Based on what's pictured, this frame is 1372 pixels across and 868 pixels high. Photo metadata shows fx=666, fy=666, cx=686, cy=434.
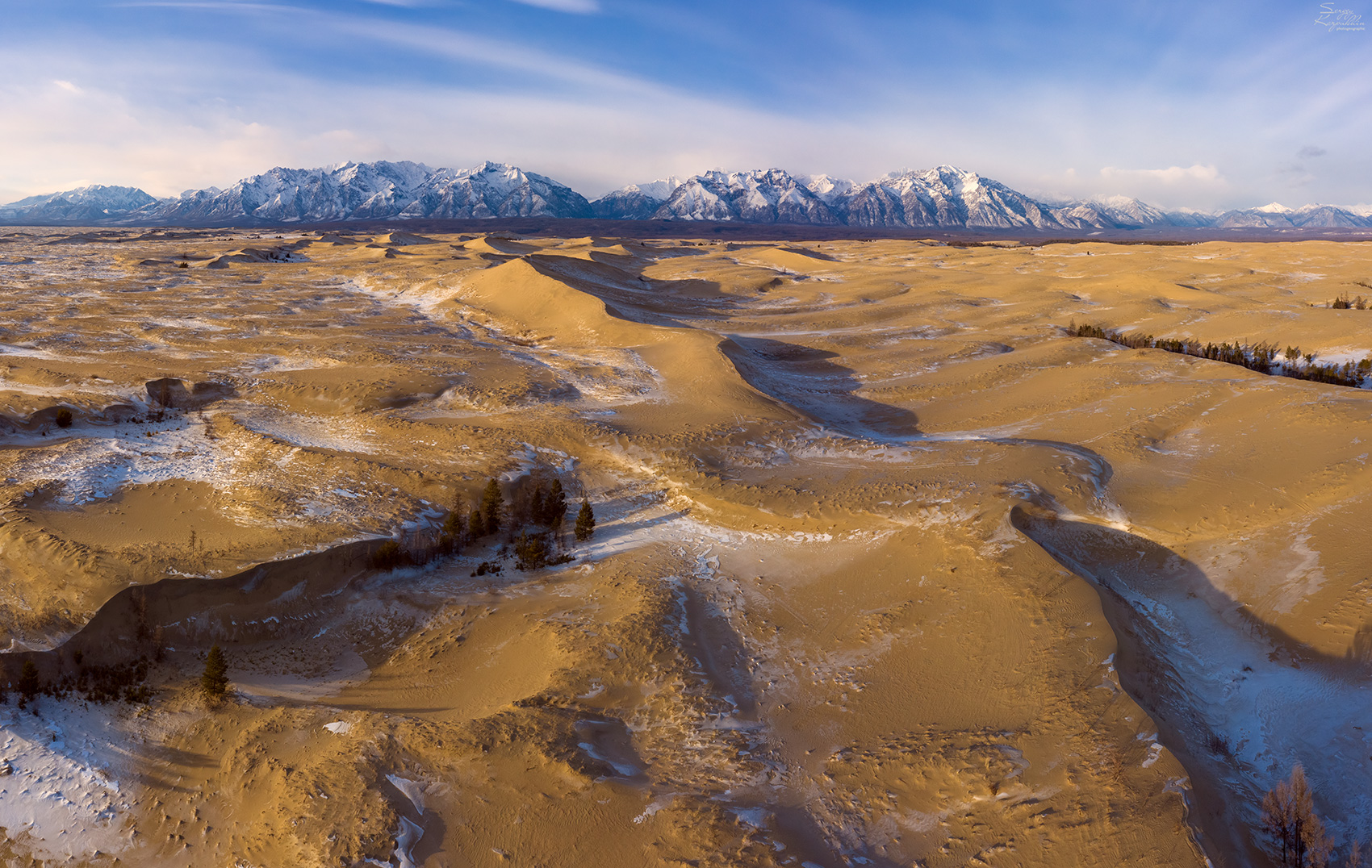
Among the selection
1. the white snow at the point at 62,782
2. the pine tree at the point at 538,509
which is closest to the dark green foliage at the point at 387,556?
the pine tree at the point at 538,509

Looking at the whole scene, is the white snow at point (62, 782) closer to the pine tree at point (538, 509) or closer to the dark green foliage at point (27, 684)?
the dark green foliage at point (27, 684)

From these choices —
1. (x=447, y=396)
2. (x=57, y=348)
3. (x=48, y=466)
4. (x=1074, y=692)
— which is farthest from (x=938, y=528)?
(x=57, y=348)

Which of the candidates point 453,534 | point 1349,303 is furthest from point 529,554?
point 1349,303

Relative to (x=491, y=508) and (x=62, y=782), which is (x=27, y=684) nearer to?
(x=62, y=782)

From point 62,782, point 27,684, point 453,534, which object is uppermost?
point 453,534

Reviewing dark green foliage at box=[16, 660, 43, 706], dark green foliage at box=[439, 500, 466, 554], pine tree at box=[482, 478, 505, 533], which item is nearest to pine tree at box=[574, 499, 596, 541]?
pine tree at box=[482, 478, 505, 533]

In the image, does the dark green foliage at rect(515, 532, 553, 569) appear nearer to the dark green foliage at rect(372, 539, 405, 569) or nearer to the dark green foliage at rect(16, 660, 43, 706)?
the dark green foliage at rect(372, 539, 405, 569)
